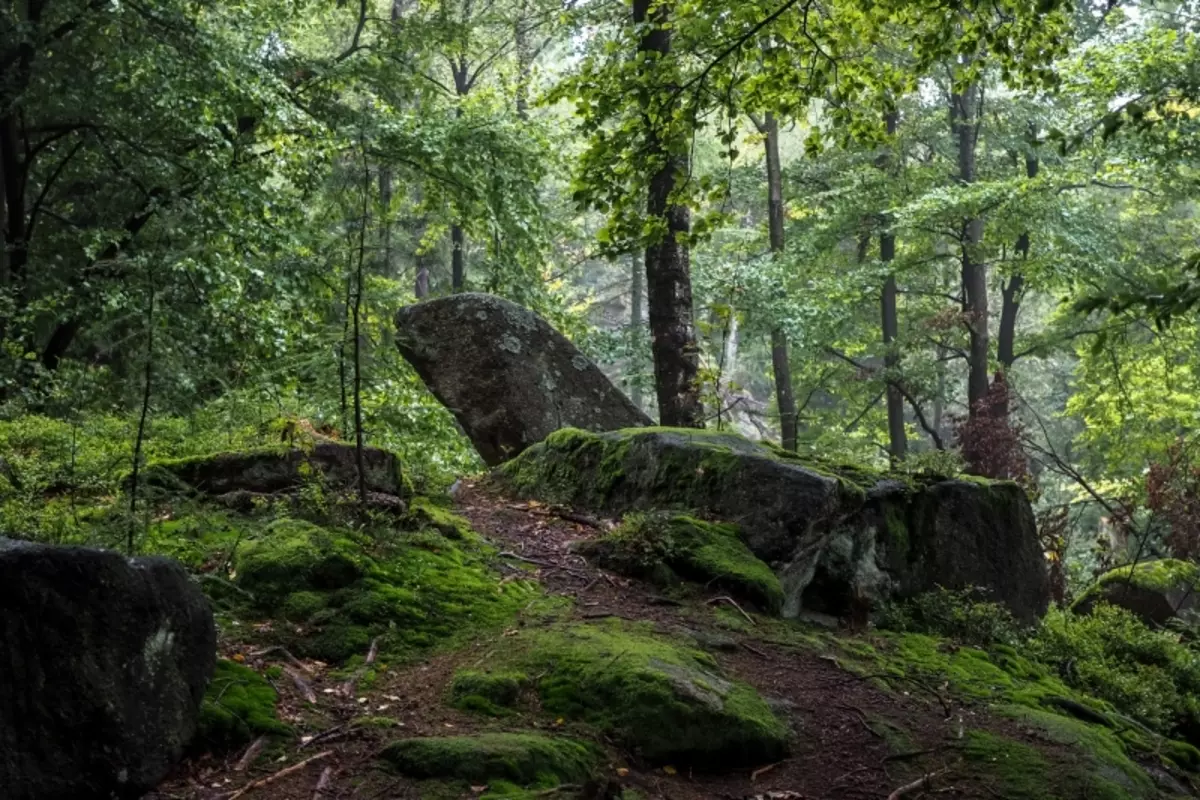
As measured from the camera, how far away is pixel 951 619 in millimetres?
7262

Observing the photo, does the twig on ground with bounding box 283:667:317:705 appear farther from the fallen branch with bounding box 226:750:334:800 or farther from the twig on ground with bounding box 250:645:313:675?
the fallen branch with bounding box 226:750:334:800

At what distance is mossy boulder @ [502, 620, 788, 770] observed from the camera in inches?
165

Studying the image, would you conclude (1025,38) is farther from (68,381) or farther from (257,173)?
(68,381)

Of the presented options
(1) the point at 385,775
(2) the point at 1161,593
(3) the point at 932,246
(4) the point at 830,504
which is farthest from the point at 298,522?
(3) the point at 932,246

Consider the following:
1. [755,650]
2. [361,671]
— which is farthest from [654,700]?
[755,650]

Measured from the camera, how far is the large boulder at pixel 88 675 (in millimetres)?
2812

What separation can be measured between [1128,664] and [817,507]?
3879 millimetres

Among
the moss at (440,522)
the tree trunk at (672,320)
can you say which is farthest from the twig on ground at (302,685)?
the tree trunk at (672,320)

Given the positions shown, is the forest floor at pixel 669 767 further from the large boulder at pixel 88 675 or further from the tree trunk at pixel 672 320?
the tree trunk at pixel 672 320

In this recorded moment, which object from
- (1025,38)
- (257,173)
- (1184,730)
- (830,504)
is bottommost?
(1184,730)

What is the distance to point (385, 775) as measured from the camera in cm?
345

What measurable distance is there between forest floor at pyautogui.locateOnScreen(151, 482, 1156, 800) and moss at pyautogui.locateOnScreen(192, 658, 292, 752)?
0.23 ft

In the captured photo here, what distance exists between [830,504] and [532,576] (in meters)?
2.28

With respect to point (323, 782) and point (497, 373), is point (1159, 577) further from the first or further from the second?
point (323, 782)
